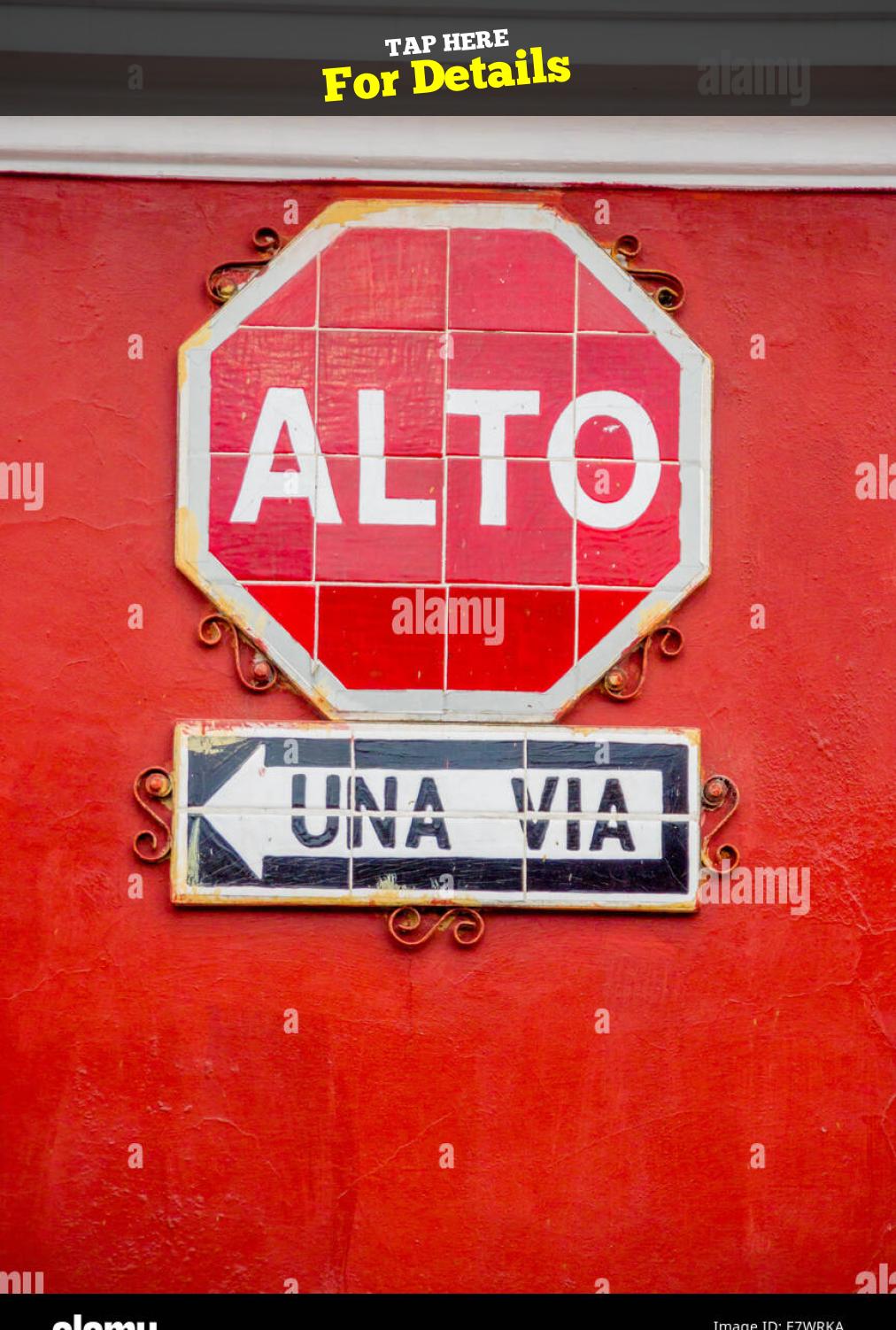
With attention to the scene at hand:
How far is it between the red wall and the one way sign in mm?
99

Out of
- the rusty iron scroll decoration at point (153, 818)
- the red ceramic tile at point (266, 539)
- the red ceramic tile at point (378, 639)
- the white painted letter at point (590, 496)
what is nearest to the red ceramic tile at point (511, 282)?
the white painted letter at point (590, 496)

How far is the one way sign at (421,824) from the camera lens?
427 cm

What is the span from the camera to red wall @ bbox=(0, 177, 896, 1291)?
4.24 metres

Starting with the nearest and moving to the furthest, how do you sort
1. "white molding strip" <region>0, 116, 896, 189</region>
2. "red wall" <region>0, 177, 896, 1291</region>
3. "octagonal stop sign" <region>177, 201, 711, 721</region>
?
"red wall" <region>0, 177, 896, 1291</region> < "octagonal stop sign" <region>177, 201, 711, 721</region> < "white molding strip" <region>0, 116, 896, 189</region>

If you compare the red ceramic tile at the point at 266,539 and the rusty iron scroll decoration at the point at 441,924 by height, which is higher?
the red ceramic tile at the point at 266,539

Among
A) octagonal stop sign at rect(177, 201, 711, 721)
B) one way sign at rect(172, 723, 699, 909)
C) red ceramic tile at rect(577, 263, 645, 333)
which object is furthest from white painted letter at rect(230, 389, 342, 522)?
red ceramic tile at rect(577, 263, 645, 333)

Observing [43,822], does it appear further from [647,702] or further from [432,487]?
[647,702]

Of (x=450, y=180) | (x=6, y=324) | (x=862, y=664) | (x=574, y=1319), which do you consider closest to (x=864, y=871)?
(x=862, y=664)

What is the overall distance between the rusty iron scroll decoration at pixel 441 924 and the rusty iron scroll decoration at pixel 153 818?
27.7 inches

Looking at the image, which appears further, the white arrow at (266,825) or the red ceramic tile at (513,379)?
the red ceramic tile at (513,379)

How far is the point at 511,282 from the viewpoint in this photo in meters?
4.43

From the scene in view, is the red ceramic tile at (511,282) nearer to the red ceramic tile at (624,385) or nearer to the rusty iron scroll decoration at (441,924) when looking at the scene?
the red ceramic tile at (624,385)

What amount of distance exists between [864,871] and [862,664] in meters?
0.62

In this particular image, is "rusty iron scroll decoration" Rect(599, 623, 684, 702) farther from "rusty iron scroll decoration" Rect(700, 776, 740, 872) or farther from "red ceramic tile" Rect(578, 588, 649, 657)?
"rusty iron scroll decoration" Rect(700, 776, 740, 872)
